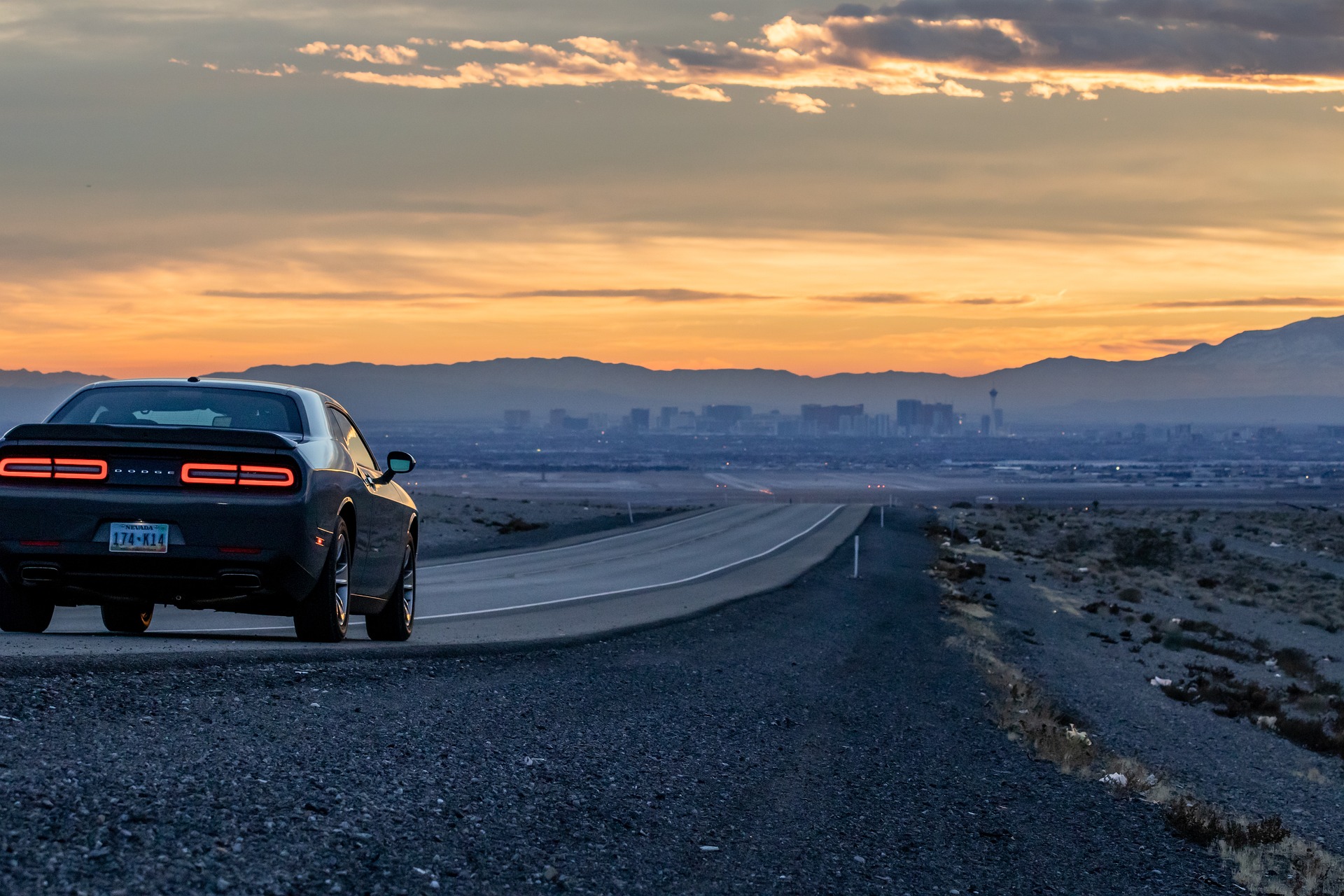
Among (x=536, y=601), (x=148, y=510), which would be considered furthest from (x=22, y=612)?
(x=536, y=601)

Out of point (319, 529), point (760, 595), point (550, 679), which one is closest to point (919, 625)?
point (760, 595)

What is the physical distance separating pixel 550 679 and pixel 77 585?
4.00 metres

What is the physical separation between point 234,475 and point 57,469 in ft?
3.92

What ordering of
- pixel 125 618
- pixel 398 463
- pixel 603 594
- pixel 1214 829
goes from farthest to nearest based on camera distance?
pixel 603 594
pixel 125 618
pixel 398 463
pixel 1214 829

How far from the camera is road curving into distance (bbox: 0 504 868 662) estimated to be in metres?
10.0

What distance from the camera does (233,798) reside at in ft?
20.5

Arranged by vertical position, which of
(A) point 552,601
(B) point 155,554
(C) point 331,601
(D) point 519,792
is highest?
(B) point 155,554

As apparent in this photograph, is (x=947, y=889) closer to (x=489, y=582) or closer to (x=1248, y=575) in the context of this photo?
(x=489, y=582)

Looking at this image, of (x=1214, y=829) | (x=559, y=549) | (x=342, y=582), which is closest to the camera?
(x=1214, y=829)

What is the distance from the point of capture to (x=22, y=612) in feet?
31.3

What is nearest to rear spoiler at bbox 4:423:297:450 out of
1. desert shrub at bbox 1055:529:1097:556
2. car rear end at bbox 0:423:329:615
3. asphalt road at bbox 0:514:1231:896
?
car rear end at bbox 0:423:329:615

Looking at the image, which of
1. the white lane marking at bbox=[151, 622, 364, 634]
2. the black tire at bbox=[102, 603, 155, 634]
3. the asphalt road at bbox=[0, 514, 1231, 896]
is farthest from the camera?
the white lane marking at bbox=[151, 622, 364, 634]

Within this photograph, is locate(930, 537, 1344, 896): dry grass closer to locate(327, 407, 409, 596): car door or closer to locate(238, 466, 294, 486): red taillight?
locate(327, 407, 409, 596): car door

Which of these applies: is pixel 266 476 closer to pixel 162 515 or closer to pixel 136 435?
pixel 162 515
